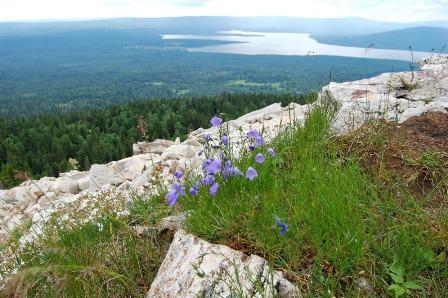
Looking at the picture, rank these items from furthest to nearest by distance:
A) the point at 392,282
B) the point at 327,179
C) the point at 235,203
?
1. the point at 327,179
2. the point at 235,203
3. the point at 392,282

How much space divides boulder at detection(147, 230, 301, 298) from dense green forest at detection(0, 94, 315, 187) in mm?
50725

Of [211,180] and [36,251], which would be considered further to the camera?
[36,251]

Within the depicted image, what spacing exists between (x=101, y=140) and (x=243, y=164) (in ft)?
215

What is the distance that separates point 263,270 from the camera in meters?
3.66

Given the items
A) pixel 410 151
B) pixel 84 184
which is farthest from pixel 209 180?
pixel 84 184

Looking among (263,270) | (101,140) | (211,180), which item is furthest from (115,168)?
(101,140)

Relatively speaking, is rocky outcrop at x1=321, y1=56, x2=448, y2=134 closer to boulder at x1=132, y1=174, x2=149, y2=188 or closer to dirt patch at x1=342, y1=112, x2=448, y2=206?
dirt patch at x1=342, y1=112, x2=448, y2=206

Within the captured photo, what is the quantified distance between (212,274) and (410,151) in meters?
3.14

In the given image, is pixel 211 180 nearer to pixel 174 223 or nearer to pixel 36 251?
pixel 174 223

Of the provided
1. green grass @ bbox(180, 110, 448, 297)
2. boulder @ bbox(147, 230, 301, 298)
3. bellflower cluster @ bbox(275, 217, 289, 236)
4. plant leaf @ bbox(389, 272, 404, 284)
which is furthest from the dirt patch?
boulder @ bbox(147, 230, 301, 298)

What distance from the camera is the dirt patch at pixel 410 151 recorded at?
4.82 m

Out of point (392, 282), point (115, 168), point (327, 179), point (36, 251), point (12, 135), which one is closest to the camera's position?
point (392, 282)

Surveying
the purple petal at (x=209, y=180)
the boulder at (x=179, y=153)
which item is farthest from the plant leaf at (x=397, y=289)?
the boulder at (x=179, y=153)

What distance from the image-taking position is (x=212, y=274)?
366cm
